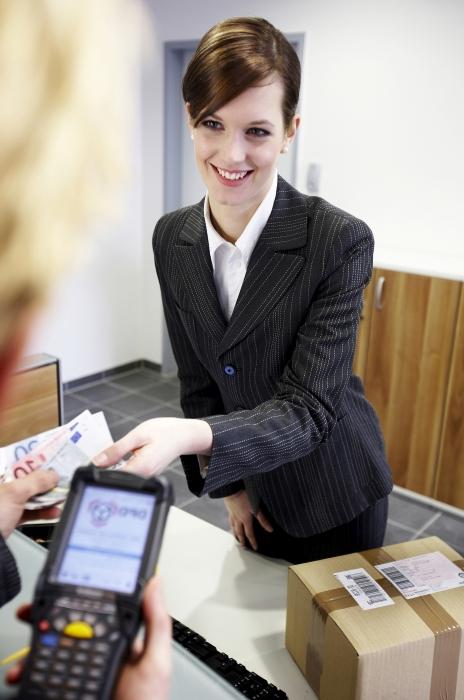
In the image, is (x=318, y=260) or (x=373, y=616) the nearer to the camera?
(x=373, y=616)

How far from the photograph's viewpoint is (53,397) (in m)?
2.85

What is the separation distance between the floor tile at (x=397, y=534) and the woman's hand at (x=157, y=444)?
2.10m

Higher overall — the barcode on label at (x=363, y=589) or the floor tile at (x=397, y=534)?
the barcode on label at (x=363, y=589)

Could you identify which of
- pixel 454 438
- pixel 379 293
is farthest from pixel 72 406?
pixel 454 438

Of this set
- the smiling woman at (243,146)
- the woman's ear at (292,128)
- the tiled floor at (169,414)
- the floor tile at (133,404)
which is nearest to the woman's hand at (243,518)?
the smiling woman at (243,146)

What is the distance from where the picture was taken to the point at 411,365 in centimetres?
311

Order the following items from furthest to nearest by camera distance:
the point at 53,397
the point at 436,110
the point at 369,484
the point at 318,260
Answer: the point at 436,110 → the point at 53,397 → the point at 369,484 → the point at 318,260

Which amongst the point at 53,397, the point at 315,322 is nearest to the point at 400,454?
the point at 53,397

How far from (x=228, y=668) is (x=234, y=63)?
956mm

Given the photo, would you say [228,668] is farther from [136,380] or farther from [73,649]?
[136,380]

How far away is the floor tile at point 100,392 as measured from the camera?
438 centimetres

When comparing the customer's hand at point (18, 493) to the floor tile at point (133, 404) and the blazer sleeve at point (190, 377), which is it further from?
the floor tile at point (133, 404)

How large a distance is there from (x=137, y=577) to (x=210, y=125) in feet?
2.80

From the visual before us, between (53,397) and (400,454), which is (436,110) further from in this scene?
(53,397)
